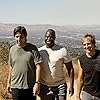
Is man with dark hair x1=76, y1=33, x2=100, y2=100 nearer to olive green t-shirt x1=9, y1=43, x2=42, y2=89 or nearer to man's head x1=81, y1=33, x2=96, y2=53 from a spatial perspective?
man's head x1=81, y1=33, x2=96, y2=53

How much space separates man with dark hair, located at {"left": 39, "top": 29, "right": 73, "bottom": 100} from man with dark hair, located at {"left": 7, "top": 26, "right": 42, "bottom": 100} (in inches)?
7.0

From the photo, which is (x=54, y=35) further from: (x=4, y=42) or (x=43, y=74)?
(x=4, y=42)

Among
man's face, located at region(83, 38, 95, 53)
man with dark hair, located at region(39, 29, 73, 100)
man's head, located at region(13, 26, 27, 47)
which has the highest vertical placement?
man's head, located at region(13, 26, 27, 47)

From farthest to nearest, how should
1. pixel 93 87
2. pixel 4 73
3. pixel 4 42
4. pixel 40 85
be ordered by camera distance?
1. pixel 4 42
2. pixel 4 73
3. pixel 40 85
4. pixel 93 87

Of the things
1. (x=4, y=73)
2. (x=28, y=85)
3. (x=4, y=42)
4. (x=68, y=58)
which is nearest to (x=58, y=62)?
(x=68, y=58)

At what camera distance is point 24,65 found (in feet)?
17.5

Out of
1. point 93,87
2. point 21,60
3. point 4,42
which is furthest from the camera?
point 4,42

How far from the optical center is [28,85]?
213 inches

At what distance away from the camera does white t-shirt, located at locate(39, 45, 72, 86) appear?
18.1ft

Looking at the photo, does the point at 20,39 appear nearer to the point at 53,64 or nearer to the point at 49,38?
the point at 49,38

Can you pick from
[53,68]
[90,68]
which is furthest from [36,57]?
[90,68]

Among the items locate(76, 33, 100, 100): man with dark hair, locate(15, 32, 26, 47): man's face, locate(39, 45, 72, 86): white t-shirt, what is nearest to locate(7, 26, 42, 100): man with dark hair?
locate(15, 32, 26, 47): man's face

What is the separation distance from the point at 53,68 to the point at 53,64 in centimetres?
7

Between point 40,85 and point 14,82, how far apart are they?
18.5 inches
